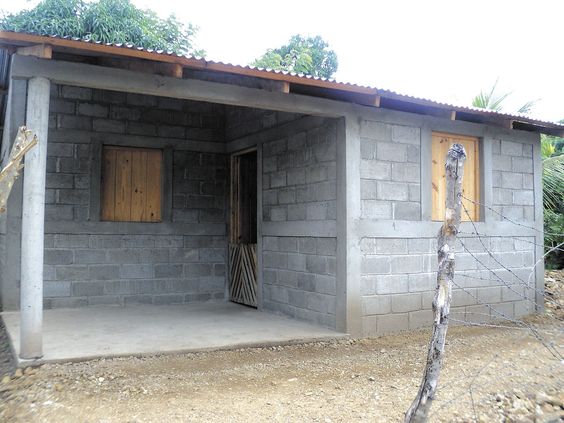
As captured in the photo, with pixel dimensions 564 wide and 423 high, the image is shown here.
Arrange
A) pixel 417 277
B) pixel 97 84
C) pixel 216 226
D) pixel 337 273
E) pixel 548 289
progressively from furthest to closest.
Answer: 1. pixel 548 289
2. pixel 216 226
3. pixel 417 277
4. pixel 337 273
5. pixel 97 84

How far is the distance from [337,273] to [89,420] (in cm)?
362

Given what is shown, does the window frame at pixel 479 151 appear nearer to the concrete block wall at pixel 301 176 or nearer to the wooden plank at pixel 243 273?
the concrete block wall at pixel 301 176

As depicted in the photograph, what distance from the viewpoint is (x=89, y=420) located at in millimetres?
4031

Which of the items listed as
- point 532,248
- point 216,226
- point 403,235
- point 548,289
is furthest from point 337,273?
point 548,289

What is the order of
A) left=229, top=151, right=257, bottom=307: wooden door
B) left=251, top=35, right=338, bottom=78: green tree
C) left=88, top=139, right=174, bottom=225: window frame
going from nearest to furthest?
left=88, top=139, right=174, bottom=225: window frame
left=229, top=151, right=257, bottom=307: wooden door
left=251, top=35, right=338, bottom=78: green tree

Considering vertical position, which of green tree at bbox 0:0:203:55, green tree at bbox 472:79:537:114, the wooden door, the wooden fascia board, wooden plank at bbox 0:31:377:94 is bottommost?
the wooden door

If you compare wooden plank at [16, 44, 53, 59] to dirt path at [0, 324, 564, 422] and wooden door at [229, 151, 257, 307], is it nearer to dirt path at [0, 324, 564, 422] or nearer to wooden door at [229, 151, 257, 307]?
dirt path at [0, 324, 564, 422]

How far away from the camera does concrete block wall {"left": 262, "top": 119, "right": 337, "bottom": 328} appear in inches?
275

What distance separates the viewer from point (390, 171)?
7129 mm

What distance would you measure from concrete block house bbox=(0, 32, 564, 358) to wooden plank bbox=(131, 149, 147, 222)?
0.02 meters

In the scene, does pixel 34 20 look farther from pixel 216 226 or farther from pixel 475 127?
pixel 475 127

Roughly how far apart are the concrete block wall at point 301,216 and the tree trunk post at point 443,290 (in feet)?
12.0

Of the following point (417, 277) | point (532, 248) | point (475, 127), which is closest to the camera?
point (417, 277)

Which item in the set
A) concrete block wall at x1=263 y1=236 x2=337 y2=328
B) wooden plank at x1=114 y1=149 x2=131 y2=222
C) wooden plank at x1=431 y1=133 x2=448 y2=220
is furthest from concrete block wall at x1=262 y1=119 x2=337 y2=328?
wooden plank at x1=114 y1=149 x2=131 y2=222
